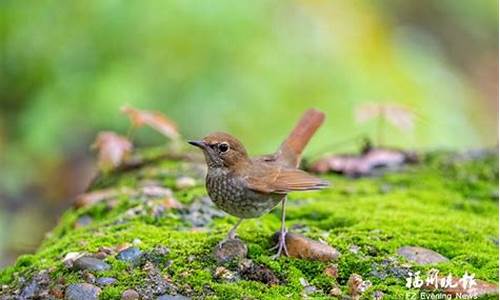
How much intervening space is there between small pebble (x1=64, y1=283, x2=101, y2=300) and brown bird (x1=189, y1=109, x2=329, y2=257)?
636mm

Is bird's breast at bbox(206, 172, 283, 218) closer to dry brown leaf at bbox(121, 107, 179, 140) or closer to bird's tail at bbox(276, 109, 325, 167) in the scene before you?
bird's tail at bbox(276, 109, 325, 167)

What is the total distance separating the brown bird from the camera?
137 inches

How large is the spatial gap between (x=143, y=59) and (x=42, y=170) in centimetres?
131

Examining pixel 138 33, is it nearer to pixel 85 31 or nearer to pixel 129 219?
pixel 85 31

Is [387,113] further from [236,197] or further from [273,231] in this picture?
[236,197]

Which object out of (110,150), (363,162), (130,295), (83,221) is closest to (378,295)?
(130,295)

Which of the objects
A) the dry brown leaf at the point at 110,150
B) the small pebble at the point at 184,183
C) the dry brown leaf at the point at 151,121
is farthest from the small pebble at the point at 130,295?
the dry brown leaf at the point at 151,121

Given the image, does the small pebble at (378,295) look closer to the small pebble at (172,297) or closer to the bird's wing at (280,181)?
the bird's wing at (280,181)

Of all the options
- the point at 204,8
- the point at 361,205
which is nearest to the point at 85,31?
the point at 204,8

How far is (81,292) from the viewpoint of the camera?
10.0ft

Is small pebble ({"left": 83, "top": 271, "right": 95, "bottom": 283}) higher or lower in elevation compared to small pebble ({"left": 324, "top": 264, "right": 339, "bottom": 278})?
lower

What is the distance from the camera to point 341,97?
26.3 ft

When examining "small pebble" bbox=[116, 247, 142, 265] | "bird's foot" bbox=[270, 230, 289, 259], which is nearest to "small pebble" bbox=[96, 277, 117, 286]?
"small pebble" bbox=[116, 247, 142, 265]

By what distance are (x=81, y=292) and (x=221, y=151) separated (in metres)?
0.83
